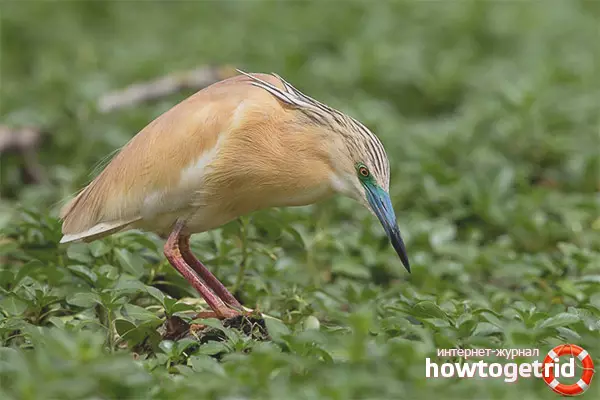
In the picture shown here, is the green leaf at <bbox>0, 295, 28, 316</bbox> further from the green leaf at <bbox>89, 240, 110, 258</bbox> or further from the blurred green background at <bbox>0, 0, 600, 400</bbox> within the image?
the green leaf at <bbox>89, 240, 110, 258</bbox>

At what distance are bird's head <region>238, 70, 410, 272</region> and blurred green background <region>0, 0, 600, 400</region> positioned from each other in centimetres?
49

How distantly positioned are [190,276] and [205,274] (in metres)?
0.27

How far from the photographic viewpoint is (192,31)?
415 inches

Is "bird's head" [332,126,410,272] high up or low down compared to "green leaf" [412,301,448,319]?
up

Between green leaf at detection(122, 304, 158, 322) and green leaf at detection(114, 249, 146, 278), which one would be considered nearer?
green leaf at detection(122, 304, 158, 322)

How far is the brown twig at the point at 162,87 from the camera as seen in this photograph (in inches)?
317

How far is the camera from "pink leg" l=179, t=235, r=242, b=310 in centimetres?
486

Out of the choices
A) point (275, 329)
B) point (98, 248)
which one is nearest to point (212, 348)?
point (275, 329)

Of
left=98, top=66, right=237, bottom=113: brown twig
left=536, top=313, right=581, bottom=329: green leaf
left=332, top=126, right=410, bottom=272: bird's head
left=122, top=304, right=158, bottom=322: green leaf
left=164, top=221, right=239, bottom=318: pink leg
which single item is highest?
left=98, top=66, right=237, bottom=113: brown twig

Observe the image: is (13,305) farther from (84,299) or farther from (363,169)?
(363,169)

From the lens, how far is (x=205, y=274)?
4.89 m

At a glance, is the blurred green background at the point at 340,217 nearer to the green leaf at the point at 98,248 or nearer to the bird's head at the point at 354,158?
the green leaf at the point at 98,248

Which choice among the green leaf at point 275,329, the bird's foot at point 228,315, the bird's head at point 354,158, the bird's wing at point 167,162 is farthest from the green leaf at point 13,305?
the bird's head at point 354,158

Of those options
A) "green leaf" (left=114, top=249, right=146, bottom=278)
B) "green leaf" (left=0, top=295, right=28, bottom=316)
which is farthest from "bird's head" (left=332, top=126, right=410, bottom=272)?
"green leaf" (left=0, top=295, right=28, bottom=316)
